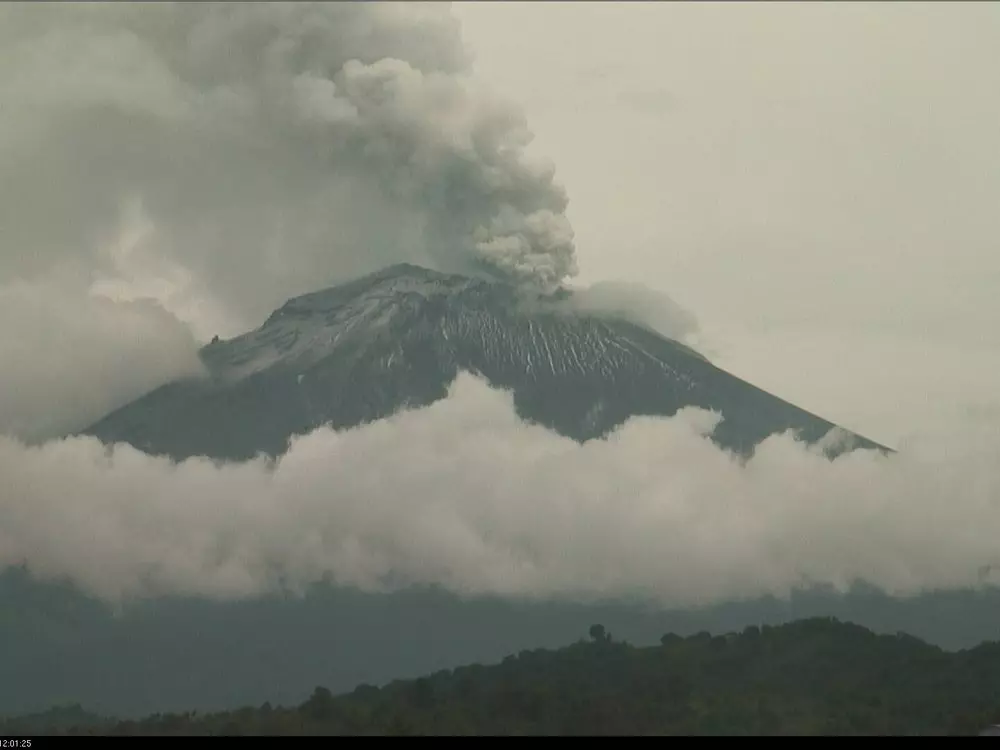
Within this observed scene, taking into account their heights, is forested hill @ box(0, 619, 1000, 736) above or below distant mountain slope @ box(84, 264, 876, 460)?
below

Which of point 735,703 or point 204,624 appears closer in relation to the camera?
point 735,703

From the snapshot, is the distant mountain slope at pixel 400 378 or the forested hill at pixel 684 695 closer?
the forested hill at pixel 684 695

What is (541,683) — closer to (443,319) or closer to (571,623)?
(571,623)

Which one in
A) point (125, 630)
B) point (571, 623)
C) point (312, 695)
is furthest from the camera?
point (125, 630)

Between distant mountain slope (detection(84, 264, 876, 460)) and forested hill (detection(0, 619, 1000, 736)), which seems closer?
forested hill (detection(0, 619, 1000, 736))

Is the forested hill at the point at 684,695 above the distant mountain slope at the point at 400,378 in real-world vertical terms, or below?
below

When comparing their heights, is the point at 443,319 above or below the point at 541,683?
above

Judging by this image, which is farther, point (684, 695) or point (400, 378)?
point (400, 378)
